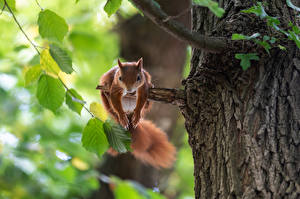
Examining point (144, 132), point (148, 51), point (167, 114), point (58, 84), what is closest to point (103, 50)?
point (148, 51)

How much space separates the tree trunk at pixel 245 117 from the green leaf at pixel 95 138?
0.37 meters

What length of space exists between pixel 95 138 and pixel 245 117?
601mm

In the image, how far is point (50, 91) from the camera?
157cm

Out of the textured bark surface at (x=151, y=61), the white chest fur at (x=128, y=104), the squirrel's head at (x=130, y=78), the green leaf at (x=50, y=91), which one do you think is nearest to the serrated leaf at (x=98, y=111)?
the green leaf at (x=50, y=91)

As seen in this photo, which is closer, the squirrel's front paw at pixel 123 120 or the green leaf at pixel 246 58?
the green leaf at pixel 246 58

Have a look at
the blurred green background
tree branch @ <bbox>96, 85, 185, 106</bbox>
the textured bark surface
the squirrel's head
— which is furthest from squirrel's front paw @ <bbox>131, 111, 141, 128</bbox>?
the textured bark surface

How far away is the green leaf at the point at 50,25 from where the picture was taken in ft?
5.19

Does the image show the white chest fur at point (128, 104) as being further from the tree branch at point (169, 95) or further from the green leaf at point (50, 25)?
the green leaf at point (50, 25)

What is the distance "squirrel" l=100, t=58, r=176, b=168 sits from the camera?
6.73ft

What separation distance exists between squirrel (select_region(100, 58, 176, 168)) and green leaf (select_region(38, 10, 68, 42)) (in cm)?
49

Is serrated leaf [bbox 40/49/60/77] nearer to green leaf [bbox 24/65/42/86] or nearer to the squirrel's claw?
green leaf [bbox 24/65/42/86]

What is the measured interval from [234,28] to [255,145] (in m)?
0.52

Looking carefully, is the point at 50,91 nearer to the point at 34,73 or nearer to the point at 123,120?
the point at 34,73

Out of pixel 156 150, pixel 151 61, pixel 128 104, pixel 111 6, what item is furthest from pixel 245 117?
pixel 151 61
